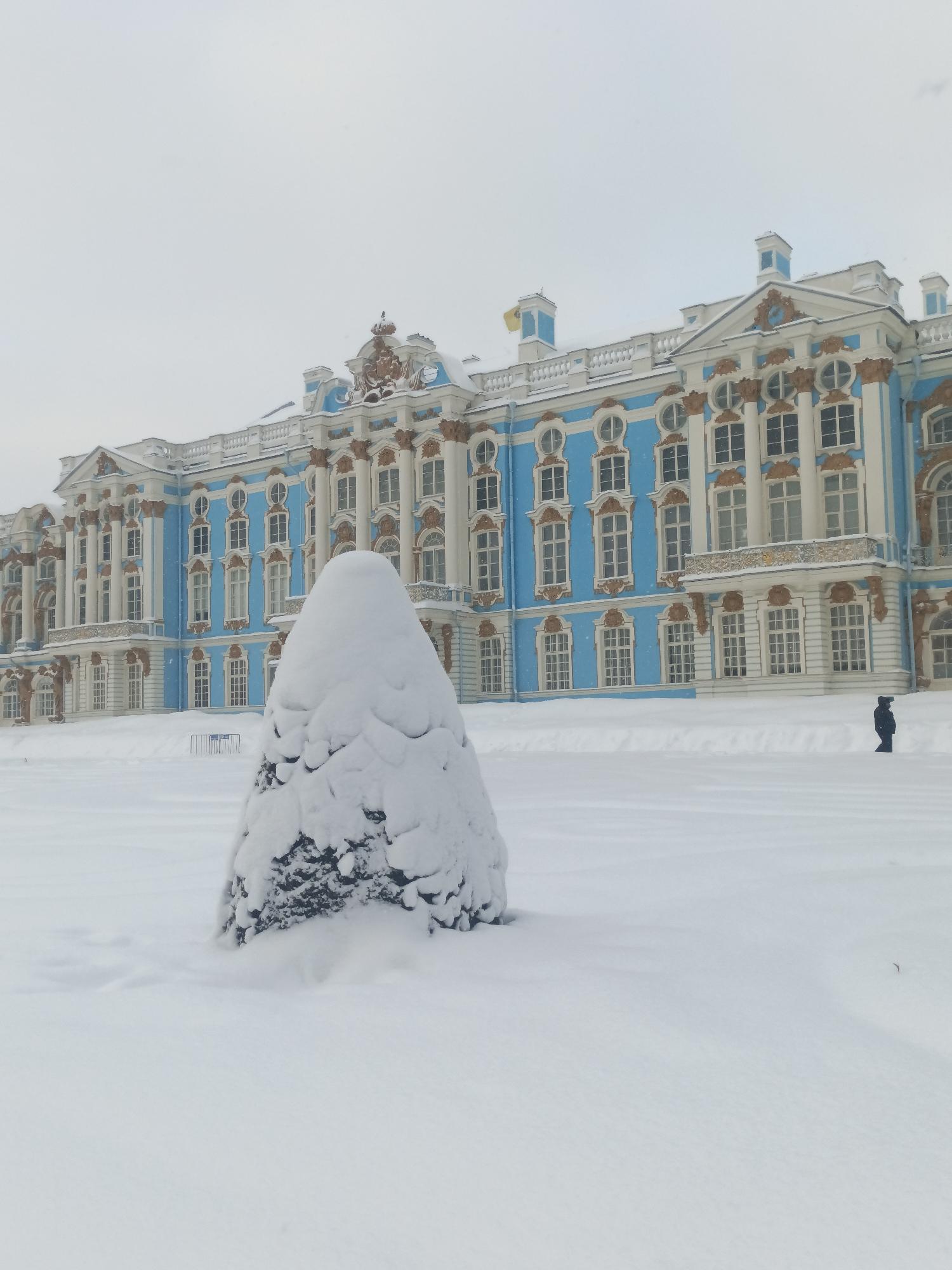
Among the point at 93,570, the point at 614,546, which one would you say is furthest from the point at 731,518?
the point at 93,570

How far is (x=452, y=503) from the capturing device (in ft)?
137

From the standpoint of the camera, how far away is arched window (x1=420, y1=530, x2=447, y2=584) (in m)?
42.7

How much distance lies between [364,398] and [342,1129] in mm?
43247

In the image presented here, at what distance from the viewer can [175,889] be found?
7.34 metres

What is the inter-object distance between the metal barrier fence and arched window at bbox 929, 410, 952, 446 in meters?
23.7

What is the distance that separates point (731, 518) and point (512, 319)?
17.2 m

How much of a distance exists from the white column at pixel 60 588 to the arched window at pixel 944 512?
41.5 meters

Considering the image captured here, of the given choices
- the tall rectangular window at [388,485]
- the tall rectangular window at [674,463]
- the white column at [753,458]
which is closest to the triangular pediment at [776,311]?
the white column at [753,458]

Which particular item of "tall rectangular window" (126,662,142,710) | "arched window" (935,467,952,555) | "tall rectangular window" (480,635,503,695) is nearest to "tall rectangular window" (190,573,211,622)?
"tall rectangular window" (126,662,142,710)

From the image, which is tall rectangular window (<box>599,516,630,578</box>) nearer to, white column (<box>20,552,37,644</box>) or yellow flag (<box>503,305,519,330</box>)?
yellow flag (<box>503,305,519,330</box>)

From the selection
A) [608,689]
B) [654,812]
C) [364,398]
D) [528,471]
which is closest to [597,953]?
[654,812]

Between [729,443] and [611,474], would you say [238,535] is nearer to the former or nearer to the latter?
[611,474]

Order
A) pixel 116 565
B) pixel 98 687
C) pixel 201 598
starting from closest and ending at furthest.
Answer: pixel 201 598 < pixel 116 565 < pixel 98 687

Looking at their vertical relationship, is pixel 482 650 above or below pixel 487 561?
below
